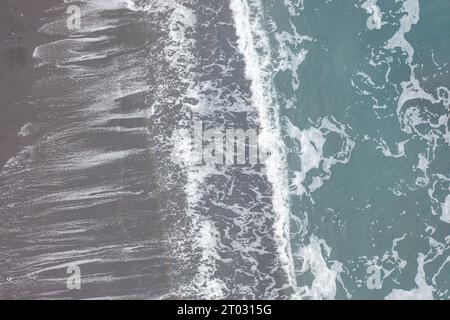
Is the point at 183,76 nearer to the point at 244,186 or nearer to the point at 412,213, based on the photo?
the point at 244,186

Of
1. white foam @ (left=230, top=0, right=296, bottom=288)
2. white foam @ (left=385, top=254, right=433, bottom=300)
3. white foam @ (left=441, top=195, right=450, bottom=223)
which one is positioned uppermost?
white foam @ (left=230, top=0, right=296, bottom=288)

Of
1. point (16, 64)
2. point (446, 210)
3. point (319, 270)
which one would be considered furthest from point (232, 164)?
point (16, 64)

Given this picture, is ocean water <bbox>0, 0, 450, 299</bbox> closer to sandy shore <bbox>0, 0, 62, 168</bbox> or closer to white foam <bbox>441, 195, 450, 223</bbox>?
white foam <bbox>441, 195, 450, 223</bbox>

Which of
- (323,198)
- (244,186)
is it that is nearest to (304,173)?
(323,198)

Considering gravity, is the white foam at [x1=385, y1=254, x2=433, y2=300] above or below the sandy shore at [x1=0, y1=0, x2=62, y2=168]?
below

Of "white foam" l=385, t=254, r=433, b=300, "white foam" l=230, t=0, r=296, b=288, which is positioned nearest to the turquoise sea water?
"white foam" l=385, t=254, r=433, b=300

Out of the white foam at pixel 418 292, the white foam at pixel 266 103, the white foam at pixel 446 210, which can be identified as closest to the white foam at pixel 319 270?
the white foam at pixel 266 103
